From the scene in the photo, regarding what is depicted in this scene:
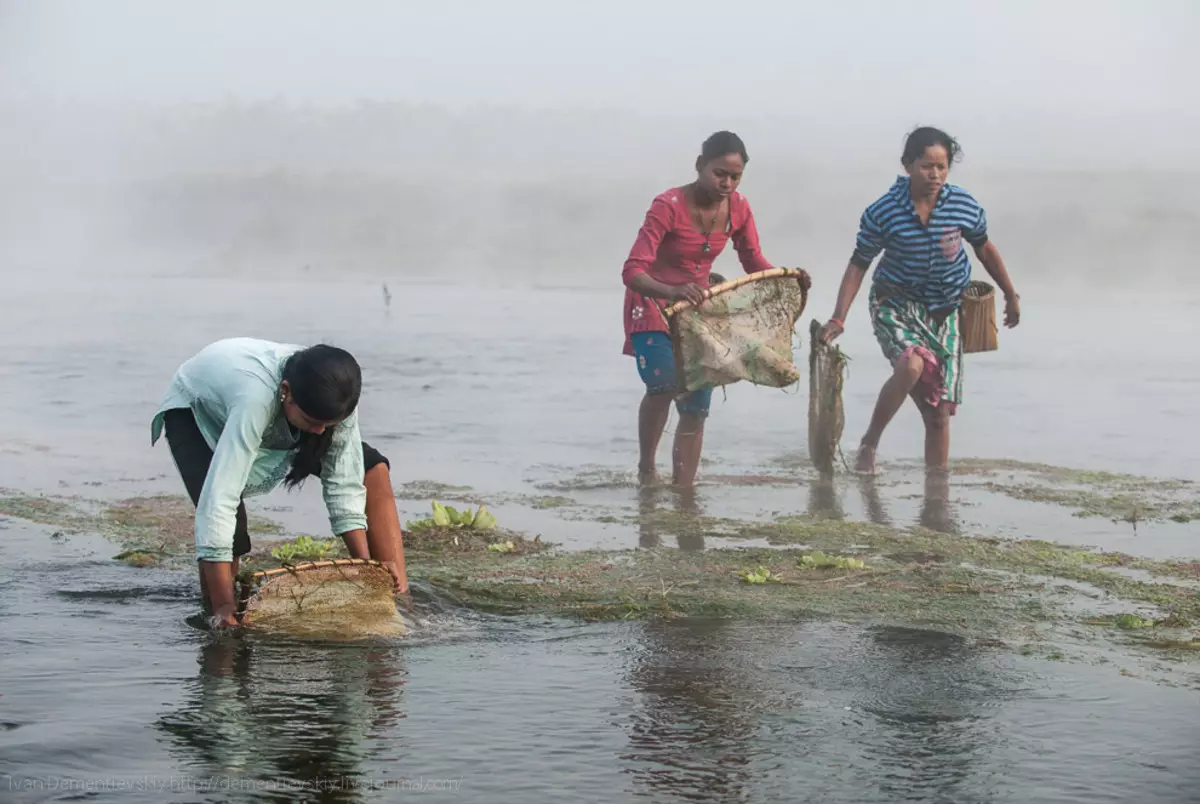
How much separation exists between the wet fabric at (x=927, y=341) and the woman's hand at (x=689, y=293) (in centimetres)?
177

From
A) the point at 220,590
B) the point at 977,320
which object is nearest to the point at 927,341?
the point at 977,320

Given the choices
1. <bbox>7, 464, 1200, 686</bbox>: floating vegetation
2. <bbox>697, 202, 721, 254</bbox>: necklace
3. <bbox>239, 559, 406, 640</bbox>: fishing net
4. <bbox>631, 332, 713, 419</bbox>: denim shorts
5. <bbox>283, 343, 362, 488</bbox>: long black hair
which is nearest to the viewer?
<bbox>283, 343, 362, 488</bbox>: long black hair

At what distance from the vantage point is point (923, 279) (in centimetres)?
A: 899

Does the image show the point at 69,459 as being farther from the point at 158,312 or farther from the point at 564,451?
the point at 158,312

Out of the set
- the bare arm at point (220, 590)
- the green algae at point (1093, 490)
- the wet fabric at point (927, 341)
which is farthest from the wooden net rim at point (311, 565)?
→ the wet fabric at point (927, 341)

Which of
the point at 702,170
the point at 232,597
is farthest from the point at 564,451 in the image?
the point at 232,597

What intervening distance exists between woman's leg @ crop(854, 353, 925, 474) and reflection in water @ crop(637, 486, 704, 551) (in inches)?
52.6

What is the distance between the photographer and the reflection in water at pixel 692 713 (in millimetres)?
3730

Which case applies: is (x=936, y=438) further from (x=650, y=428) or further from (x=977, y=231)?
(x=650, y=428)

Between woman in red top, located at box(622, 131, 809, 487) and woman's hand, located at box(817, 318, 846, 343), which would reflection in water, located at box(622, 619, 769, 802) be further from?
woman's hand, located at box(817, 318, 846, 343)

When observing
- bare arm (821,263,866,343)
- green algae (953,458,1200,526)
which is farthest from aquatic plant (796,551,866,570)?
bare arm (821,263,866,343)

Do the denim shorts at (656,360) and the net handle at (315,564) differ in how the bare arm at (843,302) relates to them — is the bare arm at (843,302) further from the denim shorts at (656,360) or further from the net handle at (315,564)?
the net handle at (315,564)

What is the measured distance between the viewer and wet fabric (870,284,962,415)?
9102 mm

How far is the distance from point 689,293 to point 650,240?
415mm
